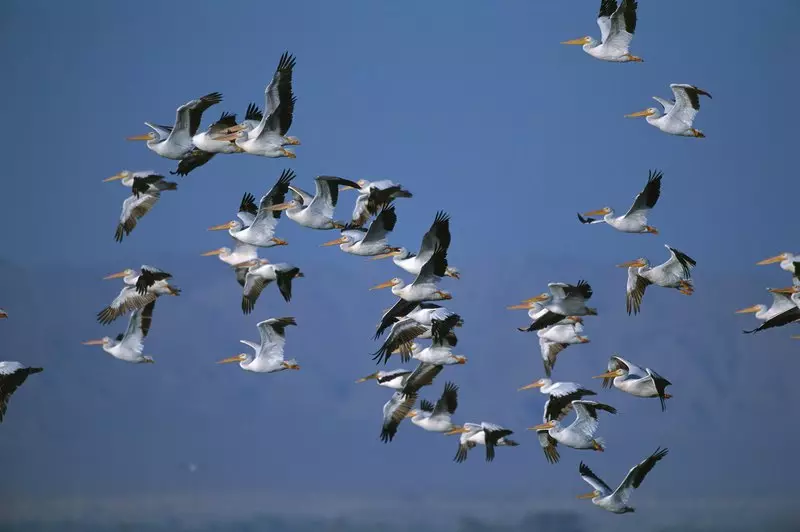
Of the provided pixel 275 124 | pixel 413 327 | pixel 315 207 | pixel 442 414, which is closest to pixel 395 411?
pixel 442 414

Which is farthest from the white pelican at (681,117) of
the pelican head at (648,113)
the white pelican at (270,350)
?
the white pelican at (270,350)

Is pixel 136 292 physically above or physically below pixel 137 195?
below

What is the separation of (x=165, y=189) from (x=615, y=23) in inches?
312

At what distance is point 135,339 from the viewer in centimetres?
2927

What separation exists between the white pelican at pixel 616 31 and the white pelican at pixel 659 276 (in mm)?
3330

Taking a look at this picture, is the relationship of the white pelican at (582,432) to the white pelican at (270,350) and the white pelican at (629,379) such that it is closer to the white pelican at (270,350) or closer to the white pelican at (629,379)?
the white pelican at (629,379)

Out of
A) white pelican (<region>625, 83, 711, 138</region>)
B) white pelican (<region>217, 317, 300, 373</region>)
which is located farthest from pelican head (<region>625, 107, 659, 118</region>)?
white pelican (<region>217, 317, 300, 373</region>)

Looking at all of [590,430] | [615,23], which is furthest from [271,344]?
[615,23]

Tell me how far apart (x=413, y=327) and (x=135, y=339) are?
5043 mm

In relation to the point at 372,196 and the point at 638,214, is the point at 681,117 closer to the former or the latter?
the point at 638,214

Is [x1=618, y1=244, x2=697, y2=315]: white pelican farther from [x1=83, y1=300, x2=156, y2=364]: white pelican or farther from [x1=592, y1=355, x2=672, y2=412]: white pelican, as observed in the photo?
[x1=83, y1=300, x2=156, y2=364]: white pelican

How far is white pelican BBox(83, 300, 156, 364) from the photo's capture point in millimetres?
29156

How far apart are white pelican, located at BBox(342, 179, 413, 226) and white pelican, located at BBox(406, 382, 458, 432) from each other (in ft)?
11.8

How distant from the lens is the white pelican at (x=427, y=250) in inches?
1001
